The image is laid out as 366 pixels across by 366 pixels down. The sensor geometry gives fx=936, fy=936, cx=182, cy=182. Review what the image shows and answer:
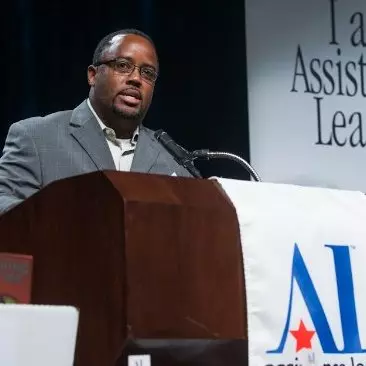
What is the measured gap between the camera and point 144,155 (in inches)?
96.3

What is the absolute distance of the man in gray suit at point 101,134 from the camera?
228cm

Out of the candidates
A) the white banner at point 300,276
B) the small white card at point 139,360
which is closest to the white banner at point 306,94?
the white banner at point 300,276

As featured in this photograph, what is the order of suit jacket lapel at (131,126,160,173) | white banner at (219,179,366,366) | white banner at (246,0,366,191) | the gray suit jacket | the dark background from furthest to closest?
white banner at (246,0,366,191) → the dark background → suit jacket lapel at (131,126,160,173) → the gray suit jacket → white banner at (219,179,366,366)

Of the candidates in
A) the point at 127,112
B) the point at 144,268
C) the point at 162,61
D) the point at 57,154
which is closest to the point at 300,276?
the point at 144,268

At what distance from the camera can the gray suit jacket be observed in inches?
89.0

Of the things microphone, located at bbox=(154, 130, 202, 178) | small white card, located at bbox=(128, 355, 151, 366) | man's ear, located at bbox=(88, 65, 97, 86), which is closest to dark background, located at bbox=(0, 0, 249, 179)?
man's ear, located at bbox=(88, 65, 97, 86)

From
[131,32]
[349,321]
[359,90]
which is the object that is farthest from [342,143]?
[349,321]

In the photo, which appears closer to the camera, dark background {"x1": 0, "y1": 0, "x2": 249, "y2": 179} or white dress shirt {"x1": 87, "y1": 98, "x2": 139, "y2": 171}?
white dress shirt {"x1": 87, "y1": 98, "x2": 139, "y2": 171}

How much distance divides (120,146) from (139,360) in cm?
118

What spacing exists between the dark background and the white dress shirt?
40.9 inches

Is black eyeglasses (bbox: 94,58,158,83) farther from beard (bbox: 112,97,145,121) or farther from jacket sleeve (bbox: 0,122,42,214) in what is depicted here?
jacket sleeve (bbox: 0,122,42,214)

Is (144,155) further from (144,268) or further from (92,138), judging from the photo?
(144,268)

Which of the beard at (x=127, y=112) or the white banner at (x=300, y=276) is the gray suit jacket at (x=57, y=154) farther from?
the white banner at (x=300, y=276)

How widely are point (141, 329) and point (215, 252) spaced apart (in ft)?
0.65
